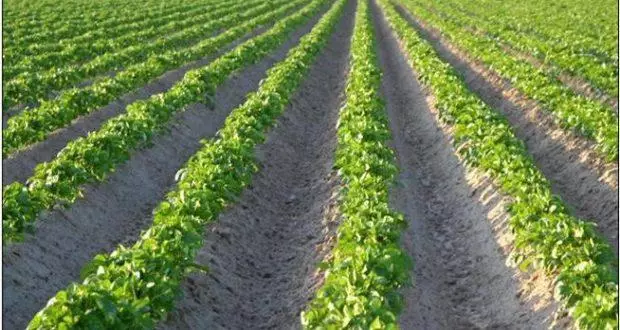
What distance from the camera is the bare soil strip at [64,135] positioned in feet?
45.3

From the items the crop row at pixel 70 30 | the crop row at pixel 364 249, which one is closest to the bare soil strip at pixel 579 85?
the crop row at pixel 364 249

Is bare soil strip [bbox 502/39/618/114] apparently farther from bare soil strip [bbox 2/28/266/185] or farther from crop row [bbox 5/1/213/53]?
crop row [bbox 5/1/213/53]

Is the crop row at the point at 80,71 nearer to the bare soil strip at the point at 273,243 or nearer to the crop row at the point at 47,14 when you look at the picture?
the crop row at the point at 47,14

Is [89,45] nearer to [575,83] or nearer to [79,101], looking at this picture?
[79,101]

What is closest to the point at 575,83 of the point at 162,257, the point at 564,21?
the point at 162,257

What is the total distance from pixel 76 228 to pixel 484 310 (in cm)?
660

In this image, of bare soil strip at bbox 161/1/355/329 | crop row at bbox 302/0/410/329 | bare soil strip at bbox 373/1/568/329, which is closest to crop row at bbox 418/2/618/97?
bare soil strip at bbox 373/1/568/329

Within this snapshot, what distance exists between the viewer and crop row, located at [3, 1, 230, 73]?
24.4m

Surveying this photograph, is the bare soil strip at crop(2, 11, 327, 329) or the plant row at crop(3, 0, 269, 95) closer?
the bare soil strip at crop(2, 11, 327, 329)

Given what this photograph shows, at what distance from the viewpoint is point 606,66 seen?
22.9m

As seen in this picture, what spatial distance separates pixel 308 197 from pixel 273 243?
222cm

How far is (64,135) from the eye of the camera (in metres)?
16.1

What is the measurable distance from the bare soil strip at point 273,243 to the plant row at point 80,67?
284 inches

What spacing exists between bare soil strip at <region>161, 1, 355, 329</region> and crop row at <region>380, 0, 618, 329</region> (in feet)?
9.69
